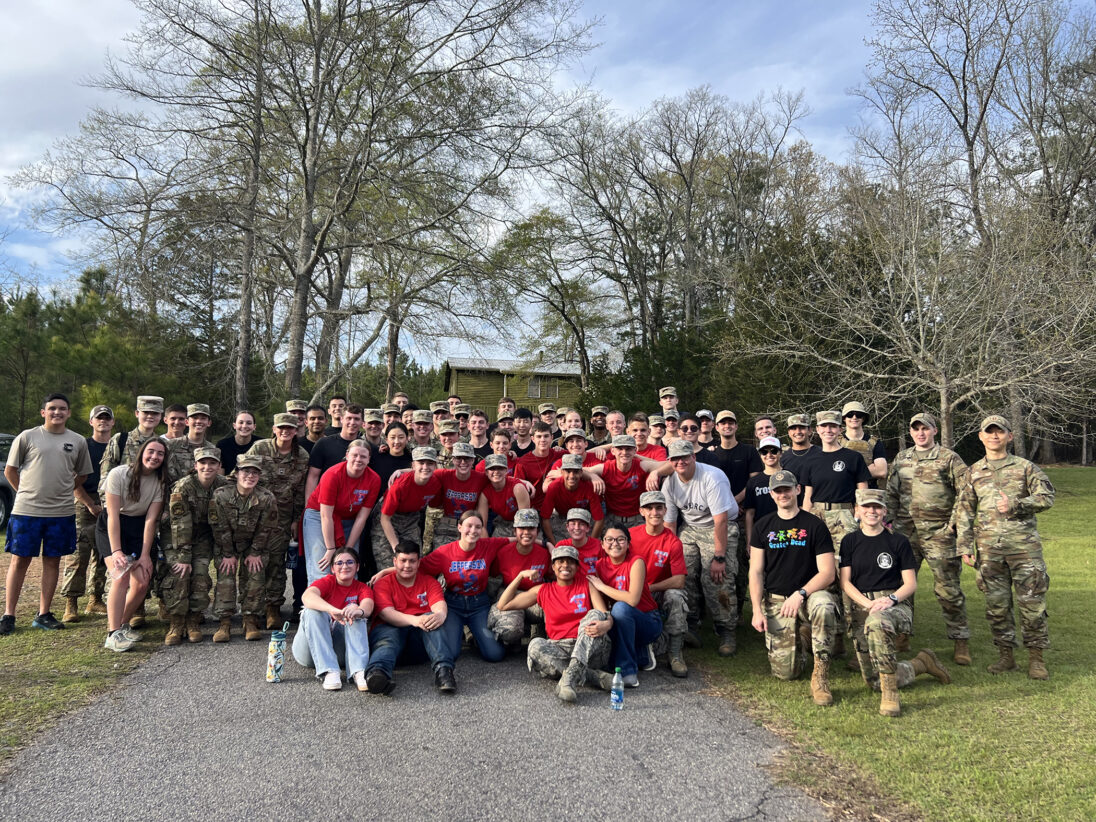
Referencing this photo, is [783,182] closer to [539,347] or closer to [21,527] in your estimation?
[539,347]

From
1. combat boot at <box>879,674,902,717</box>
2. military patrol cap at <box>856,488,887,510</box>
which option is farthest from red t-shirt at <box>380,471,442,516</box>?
combat boot at <box>879,674,902,717</box>

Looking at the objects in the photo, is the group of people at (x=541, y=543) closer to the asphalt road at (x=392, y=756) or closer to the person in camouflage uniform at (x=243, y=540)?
the person in camouflage uniform at (x=243, y=540)

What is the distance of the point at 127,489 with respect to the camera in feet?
20.1

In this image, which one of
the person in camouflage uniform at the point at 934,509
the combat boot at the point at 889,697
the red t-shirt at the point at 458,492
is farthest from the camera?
the red t-shirt at the point at 458,492

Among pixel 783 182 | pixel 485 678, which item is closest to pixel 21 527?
pixel 485 678

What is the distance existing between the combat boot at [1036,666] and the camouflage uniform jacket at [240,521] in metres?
6.57

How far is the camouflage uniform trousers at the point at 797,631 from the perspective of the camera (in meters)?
5.19

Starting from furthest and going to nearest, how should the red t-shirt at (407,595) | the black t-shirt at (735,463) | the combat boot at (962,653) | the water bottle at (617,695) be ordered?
the black t-shirt at (735,463)
the combat boot at (962,653)
the red t-shirt at (407,595)
the water bottle at (617,695)

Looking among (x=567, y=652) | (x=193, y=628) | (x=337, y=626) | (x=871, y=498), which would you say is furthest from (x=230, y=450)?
(x=871, y=498)

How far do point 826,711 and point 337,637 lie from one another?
12.2 ft

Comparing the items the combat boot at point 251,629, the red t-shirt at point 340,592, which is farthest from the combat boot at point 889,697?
the combat boot at point 251,629

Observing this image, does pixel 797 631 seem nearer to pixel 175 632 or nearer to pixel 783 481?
pixel 783 481

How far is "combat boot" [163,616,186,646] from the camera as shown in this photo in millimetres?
6078

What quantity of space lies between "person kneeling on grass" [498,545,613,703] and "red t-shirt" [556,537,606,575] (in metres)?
0.15
